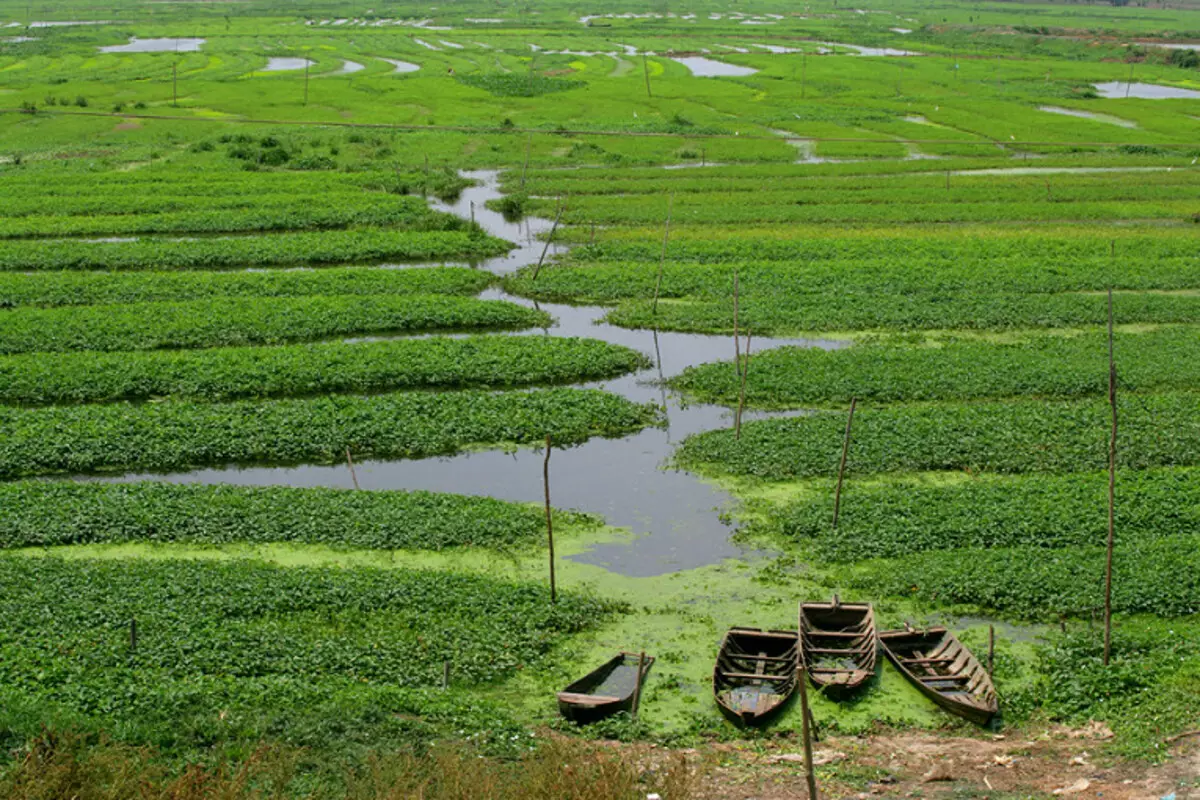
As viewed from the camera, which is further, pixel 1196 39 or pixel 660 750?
pixel 1196 39

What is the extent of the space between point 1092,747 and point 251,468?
15271 mm

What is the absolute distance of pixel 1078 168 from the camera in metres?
51.3

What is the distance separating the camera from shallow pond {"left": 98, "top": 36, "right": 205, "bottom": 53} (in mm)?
91125

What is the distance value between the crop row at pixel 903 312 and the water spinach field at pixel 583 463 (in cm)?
15

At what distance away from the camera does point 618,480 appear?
73.6 feet

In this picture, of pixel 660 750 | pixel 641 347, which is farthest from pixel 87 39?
pixel 660 750

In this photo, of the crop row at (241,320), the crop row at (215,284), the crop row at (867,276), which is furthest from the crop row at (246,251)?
the crop row at (241,320)

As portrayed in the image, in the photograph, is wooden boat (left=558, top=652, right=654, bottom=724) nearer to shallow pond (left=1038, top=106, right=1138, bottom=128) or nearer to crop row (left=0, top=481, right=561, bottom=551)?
crop row (left=0, top=481, right=561, bottom=551)

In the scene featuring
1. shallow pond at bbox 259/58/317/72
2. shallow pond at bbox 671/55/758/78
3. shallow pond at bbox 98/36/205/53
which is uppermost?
shallow pond at bbox 98/36/205/53

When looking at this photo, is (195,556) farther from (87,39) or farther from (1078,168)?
(87,39)

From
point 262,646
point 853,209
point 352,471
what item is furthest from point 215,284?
point 853,209

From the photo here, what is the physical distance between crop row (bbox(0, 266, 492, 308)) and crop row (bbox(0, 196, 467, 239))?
17.6 ft

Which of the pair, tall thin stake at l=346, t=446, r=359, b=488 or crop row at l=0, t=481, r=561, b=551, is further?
tall thin stake at l=346, t=446, r=359, b=488

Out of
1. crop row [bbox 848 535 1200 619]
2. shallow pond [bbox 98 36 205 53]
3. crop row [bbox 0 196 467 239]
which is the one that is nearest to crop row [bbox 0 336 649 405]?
crop row [bbox 848 535 1200 619]
